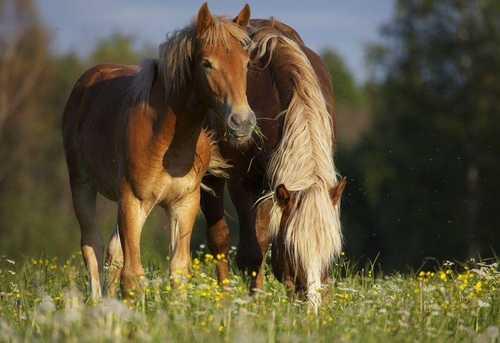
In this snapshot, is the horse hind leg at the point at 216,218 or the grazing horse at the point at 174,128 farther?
the horse hind leg at the point at 216,218

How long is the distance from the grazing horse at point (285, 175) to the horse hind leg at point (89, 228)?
0.97m

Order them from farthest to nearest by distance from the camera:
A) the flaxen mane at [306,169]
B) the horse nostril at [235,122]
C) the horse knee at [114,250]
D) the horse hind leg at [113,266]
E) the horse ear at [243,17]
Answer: the horse knee at [114,250]
the horse hind leg at [113,266]
the horse ear at [243,17]
the flaxen mane at [306,169]
the horse nostril at [235,122]

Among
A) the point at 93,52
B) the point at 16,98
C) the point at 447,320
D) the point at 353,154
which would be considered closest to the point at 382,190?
the point at 353,154

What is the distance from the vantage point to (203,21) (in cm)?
678

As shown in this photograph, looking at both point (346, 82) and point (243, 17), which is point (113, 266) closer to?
point (243, 17)

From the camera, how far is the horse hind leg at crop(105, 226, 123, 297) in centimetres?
730

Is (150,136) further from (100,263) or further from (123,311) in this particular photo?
(123,311)

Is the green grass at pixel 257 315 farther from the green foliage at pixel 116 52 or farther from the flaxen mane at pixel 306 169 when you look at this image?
the green foliage at pixel 116 52

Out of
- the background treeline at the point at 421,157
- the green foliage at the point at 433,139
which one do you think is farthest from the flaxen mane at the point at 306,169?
the green foliage at the point at 433,139

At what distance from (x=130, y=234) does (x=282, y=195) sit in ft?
3.63

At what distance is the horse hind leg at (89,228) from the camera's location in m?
8.53

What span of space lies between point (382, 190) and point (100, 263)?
24.1m

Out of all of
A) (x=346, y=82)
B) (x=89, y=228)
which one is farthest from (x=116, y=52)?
(x=89, y=228)

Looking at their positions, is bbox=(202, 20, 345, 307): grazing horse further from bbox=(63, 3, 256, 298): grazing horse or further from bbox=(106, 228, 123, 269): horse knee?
bbox=(106, 228, 123, 269): horse knee
